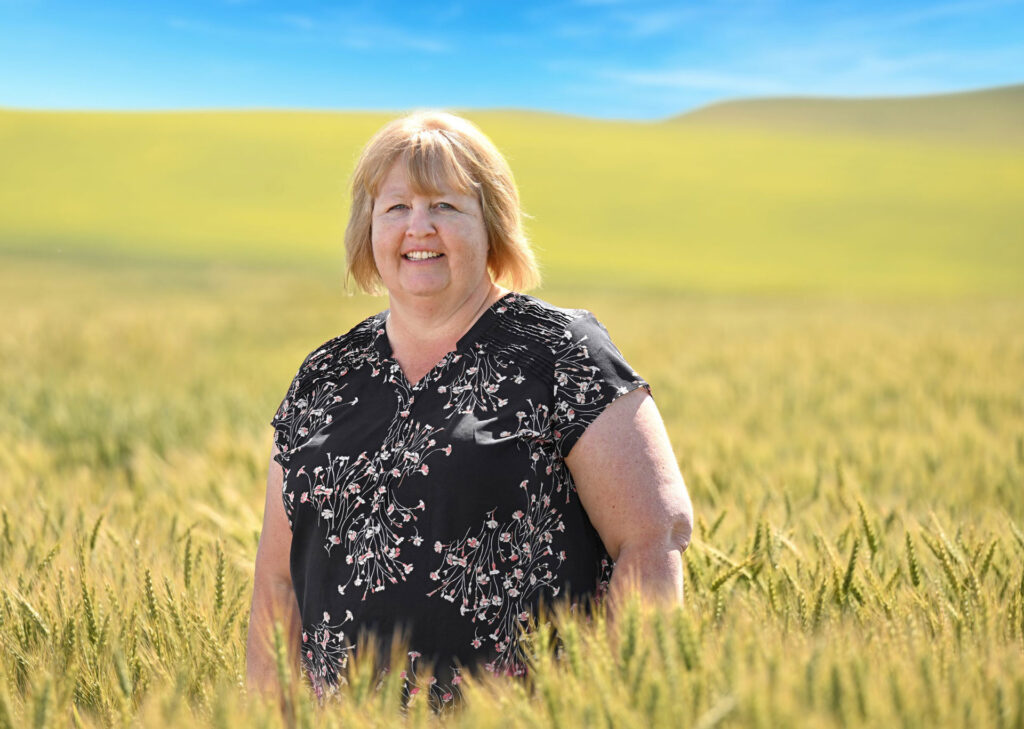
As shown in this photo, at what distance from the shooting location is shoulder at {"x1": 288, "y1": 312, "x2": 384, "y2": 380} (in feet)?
6.49

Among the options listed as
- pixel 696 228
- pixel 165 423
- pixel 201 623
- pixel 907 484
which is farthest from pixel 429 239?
pixel 696 228

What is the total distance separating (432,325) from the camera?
6.20 ft

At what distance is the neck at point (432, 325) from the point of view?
187cm

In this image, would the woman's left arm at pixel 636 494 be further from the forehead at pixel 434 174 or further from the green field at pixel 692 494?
the forehead at pixel 434 174

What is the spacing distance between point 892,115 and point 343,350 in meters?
61.9

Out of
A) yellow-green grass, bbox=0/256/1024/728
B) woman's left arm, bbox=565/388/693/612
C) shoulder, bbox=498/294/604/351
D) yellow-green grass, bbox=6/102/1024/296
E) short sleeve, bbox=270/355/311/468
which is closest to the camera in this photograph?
yellow-green grass, bbox=0/256/1024/728

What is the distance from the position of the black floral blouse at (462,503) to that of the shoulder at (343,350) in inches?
6.4

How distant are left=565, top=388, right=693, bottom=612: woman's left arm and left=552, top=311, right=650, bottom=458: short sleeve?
0.02 metres

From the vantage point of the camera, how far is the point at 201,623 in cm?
181

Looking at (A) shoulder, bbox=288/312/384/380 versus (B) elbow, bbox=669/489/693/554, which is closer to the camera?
(B) elbow, bbox=669/489/693/554

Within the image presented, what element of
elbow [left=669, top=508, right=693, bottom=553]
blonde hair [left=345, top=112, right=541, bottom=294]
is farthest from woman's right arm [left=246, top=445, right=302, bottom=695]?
elbow [left=669, top=508, right=693, bottom=553]

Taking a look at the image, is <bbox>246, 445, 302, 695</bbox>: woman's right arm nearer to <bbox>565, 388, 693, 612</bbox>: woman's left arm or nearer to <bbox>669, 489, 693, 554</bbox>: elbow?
<bbox>565, 388, 693, 612</bbox>: woman's left arm

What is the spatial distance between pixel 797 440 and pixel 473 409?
2950 millimetres

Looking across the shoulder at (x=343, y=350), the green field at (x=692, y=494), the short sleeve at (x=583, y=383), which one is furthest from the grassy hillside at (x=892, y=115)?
the short sleeve at (x=583, y=383)
